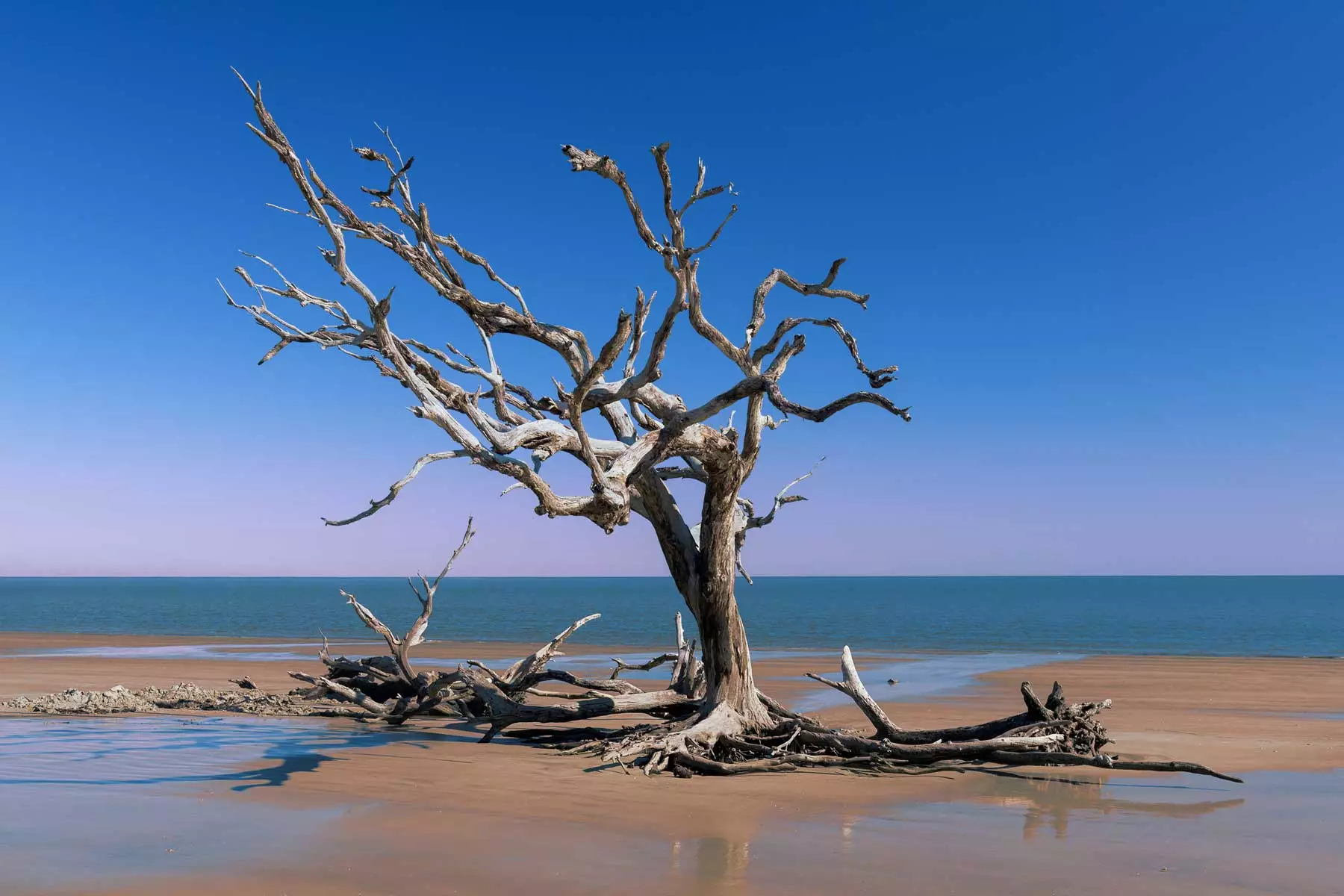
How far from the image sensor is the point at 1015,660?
2803cm

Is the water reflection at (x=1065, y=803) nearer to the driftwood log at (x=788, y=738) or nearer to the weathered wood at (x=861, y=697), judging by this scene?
the driftwood log at (x=788, y=738)

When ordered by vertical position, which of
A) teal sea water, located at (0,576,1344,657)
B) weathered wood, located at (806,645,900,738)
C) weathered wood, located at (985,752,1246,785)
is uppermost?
weathered wood, located at (806,645,900,738)

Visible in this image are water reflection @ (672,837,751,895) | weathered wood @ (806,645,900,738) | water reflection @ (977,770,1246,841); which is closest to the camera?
water reflection @ (672,837,751,895)

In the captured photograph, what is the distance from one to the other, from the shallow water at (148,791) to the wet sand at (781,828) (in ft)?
0.66

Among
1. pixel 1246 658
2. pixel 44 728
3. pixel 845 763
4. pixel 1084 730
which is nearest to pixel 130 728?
pixel 44 728

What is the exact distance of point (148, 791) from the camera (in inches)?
321

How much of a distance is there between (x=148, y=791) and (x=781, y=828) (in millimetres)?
5299

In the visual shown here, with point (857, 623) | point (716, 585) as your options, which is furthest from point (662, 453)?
point (857, 623)

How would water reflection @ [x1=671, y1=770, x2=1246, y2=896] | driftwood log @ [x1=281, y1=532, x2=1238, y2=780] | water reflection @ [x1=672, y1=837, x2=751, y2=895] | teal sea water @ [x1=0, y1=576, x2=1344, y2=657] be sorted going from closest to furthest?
water reflection @ [x1=672, y1=837, x2=751, y2=895] < water reflection @ [x1=671, y1=770, x2=1246, y2=896] < driftwood log @ [x1=281, y1=532, x2=1238, y2=780] < teal sea water @ [x1=0, y1=576, x2=1344, y2=657]

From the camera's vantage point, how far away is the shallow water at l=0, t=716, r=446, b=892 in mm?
6188

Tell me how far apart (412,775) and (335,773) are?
0.74m

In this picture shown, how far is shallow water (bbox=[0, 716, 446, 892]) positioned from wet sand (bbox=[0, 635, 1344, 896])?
0.20 meters

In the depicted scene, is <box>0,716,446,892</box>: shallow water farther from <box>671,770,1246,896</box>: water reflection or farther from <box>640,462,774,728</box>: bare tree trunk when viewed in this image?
<box>640,462,774,728</box>: bare tree trunk

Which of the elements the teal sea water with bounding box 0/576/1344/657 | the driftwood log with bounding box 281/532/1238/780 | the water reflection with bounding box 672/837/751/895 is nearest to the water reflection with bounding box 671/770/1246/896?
the water reflection with bounding box 672/837/751/895
